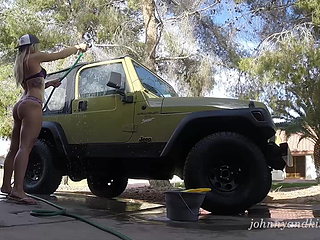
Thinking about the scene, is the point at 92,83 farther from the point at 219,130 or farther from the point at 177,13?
the point at 177,13

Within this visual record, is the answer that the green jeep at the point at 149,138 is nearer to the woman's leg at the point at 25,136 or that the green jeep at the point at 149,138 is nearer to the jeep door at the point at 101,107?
the jeep door at the point at 101,107

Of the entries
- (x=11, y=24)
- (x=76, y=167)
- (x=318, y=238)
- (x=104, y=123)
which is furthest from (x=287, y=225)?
(x=11, y=24)

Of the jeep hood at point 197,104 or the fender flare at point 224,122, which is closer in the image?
the fender flare at point 224,122

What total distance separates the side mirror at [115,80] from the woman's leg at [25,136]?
116cm

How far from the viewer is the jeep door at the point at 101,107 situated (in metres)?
5.91

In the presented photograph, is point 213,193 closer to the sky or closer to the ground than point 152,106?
closer to the ground

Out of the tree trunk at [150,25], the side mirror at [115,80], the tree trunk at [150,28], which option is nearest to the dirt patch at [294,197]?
the tree trunk at [150,28]

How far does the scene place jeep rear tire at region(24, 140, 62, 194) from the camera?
21.5ft

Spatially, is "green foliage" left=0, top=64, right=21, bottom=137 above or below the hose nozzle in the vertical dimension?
below

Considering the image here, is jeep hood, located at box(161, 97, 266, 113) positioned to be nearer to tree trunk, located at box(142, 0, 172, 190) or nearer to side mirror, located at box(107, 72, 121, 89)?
side mirror, located at box(107, 72, 121, 89)

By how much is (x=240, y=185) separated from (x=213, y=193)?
0.35m

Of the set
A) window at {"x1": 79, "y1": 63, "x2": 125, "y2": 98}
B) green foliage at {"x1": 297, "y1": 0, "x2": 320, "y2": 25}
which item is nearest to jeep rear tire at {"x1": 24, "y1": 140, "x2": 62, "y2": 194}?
window at {"x1": 79, "y1": 63, "x2": 125, "y2": 98}

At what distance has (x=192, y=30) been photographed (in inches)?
551

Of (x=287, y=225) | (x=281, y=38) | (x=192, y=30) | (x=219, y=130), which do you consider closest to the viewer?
(x=287, y=225)
